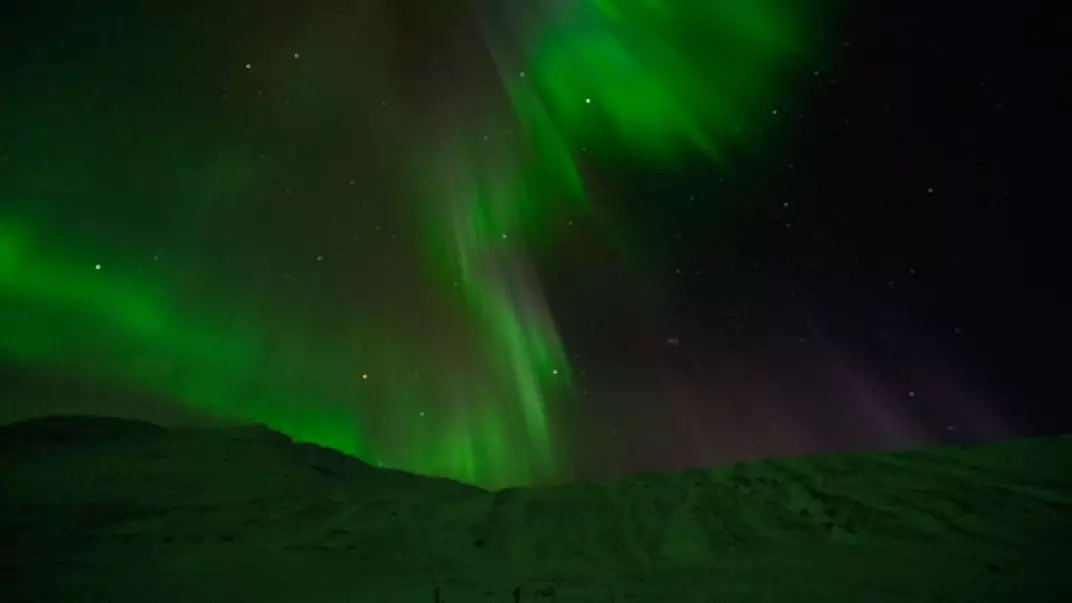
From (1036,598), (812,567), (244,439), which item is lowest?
(1036,598)

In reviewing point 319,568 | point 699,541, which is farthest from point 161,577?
point 699,541

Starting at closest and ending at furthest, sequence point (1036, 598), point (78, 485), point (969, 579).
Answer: point (1036, 598) < point (969, 579) < point (78, 485)

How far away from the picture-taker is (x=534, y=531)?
836 cm

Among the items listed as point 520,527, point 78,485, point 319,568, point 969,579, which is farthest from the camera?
point 78,485

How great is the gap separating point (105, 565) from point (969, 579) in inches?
318

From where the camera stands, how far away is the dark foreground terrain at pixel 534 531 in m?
6.15

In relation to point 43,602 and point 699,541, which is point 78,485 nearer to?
point 43,602

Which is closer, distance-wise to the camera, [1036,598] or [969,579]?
[1036,598]

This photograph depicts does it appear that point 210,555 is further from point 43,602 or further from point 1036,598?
point 1036,598

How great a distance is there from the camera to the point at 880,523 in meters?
7.64

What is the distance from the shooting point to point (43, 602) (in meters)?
5.87

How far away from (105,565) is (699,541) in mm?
6155

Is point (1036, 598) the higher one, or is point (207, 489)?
point (207, 489)

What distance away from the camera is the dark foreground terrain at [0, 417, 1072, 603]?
20.2ft
